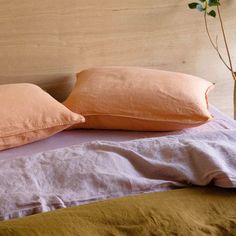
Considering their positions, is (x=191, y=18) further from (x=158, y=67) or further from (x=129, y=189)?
(x=129, y=189)

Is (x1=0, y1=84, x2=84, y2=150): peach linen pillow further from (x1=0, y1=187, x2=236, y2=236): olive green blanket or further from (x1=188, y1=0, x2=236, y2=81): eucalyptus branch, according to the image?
(x1=188, y1=0, x2=236, y2=81): eucalyptus branch

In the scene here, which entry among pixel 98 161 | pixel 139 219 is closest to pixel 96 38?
pixel 98 161

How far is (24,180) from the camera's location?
90 cm

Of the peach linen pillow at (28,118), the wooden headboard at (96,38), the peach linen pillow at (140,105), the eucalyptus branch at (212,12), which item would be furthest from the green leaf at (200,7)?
the peach linen pillow at (28,118)

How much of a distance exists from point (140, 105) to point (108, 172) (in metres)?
0.43

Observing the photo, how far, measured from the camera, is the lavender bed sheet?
47.0 inches

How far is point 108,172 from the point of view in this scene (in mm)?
926

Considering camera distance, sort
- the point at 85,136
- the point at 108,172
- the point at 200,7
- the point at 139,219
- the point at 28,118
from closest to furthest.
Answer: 1. the point at 139,219
2. the point at 108,172
3. the point at 28,118
4. the point at 85,136
5. the point at 200,7

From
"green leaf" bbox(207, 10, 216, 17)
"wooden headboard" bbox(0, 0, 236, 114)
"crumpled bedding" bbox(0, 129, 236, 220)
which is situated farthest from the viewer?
"green leaf" bbox(207, 10, 216, 17)

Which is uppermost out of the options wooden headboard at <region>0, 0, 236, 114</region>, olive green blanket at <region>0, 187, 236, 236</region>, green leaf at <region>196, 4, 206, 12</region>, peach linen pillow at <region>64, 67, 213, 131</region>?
green leaf at <region>196, 4, 206, 12</region>

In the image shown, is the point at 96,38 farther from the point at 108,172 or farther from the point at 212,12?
the point at 108,172

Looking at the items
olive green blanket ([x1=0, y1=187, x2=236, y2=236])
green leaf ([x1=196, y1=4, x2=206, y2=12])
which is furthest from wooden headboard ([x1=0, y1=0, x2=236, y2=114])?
olive green blanket ([x1=0, y1=187, x2=236, y2=236])

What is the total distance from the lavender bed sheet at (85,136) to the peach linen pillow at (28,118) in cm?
3

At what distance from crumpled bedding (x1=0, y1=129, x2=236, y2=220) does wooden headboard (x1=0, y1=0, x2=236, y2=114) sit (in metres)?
0.65
